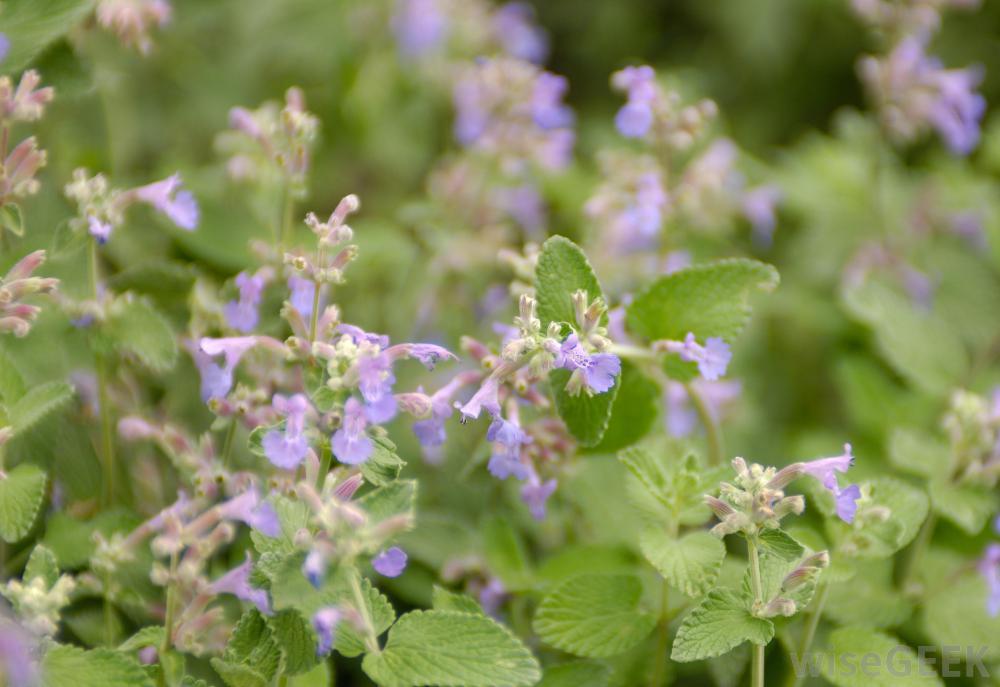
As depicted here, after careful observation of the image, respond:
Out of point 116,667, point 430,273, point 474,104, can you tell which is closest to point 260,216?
point 430,273

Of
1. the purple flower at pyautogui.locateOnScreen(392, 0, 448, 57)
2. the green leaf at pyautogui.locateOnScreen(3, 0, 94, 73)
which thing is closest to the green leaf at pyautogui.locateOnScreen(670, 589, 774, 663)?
the green leaf at pyautogui.locateOnScreen(3, 0, 94, 73)

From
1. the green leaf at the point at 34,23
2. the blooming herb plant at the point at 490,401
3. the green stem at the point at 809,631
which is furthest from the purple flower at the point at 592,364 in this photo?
the green leaf at the point at 34,23

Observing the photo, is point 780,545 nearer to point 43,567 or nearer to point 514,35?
point 43,567

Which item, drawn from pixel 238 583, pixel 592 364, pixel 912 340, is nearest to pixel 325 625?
pixel 238 583

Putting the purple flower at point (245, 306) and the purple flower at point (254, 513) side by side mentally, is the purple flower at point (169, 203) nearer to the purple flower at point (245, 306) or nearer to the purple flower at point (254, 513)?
the purple flower at point (245, 306)

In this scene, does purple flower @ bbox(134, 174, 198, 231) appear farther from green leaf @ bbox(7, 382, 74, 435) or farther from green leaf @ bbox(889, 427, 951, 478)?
green leaf @ bbox(889, 427, 951, 478)
